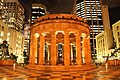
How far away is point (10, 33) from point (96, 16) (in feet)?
376

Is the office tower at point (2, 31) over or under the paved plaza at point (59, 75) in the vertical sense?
over

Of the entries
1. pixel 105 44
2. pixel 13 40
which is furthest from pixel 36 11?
pixel 105 44

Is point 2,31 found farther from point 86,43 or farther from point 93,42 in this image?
point 93,42

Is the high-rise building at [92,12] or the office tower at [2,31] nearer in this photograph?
the office tower at [2,31]

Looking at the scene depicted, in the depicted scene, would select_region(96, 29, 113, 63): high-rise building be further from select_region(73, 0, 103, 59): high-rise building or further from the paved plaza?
the paved plaza

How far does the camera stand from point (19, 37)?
4469 inches

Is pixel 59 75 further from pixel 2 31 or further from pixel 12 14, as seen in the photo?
pixel 12 14

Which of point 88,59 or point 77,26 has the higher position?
point 77,26

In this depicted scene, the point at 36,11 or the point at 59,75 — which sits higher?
the point at 36,11

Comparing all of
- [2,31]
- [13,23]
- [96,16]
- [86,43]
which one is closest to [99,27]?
[96,16]

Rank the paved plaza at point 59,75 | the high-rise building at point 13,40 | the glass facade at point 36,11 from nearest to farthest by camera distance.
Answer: the paved plaza at point 59,75
the high-rise building at point 13,40
the glass facade at point 36,11

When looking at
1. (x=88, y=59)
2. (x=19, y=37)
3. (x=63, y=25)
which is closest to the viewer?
(x=63, y=25)

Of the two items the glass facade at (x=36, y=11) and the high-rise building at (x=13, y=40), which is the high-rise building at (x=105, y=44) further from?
the glass facade at (x=36, y=11)

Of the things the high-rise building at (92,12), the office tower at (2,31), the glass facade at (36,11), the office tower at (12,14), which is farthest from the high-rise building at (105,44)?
the office tower at (12,14)
